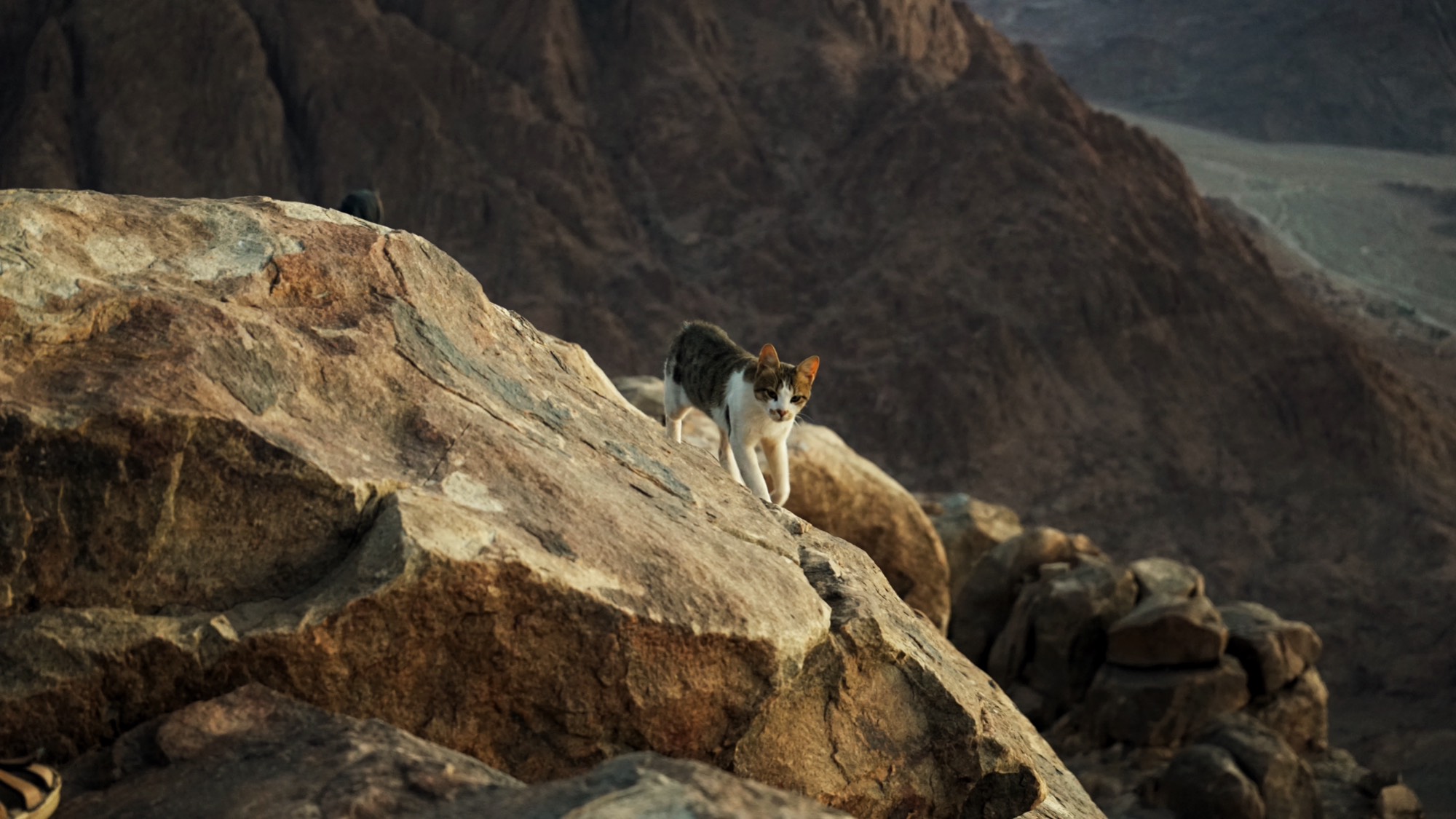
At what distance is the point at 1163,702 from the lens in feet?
55.2

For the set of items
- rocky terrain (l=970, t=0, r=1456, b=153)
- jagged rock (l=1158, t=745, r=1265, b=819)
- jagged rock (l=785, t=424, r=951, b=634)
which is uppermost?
rocky terrain (l=970, t=0, r=1456, b=153)

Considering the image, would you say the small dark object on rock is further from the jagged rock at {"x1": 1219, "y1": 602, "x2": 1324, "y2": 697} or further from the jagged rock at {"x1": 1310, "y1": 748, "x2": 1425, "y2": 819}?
the jagged rock at {"x1": 1310, "y1": 748, "x2": 1425, "y2": 819}

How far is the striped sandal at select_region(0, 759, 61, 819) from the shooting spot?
3.74 meters

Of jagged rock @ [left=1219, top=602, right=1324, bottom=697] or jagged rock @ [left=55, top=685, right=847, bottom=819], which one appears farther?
jagged rock @ [left=1219, top=602, right=1324, bottom=697]

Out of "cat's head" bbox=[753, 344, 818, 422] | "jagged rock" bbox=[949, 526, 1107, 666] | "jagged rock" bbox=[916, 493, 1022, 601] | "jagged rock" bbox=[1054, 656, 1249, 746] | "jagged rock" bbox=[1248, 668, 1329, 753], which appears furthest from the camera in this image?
"jagged rock" bbox=[916, 493, 1022, 601]

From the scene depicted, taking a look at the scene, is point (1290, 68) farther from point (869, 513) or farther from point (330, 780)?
point (330, 780)

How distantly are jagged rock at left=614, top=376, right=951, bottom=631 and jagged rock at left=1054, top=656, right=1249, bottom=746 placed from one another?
4.18 m

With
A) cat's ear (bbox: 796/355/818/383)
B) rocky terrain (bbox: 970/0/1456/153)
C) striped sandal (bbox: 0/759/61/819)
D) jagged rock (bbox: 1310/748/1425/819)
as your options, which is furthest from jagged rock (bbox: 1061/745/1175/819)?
rocky terrain (bbox: 970/0/1456/153)

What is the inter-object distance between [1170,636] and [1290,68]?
61098 millimetres

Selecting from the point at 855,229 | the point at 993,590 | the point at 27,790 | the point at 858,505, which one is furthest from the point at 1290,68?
the point at 27,790

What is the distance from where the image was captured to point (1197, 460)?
1241 inches

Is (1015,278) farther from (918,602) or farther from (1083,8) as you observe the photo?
(1083,8)

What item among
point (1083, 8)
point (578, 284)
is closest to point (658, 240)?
point (578, 284)

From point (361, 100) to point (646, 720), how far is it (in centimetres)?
3149
